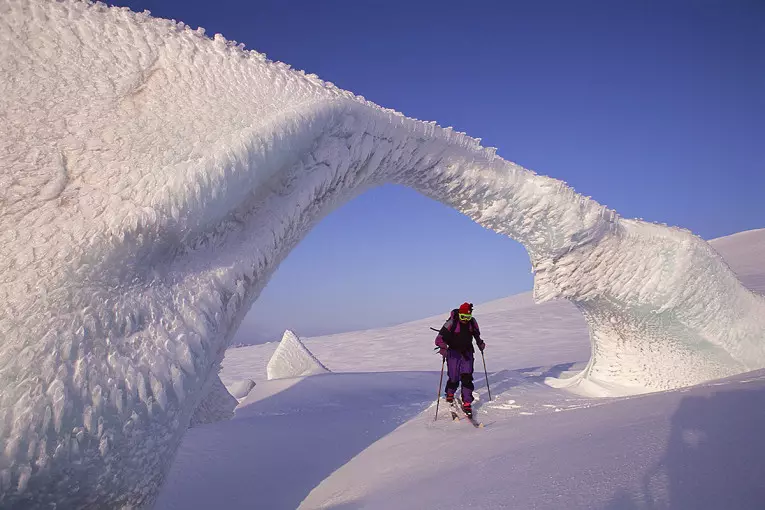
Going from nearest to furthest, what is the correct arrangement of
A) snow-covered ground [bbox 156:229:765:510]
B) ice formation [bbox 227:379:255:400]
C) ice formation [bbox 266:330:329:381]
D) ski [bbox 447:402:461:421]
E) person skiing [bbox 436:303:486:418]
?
snow-covered ground [bbox 156:229:765:510] < ski [bbox 447:402:461:421] < person skiing [bbox 436:303:486:418] < ice formation [bbox 266:330:329:381] < ice formation [bbox 227:379:255:400]

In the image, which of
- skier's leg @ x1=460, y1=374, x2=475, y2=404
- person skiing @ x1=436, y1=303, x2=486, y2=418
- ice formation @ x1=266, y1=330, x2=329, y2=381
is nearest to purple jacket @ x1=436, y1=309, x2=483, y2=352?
person skiing @ x1=436, y1=303, x2=486, y2=418

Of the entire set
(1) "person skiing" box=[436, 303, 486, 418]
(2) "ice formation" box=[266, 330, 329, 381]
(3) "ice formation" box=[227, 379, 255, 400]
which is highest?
(1) "person skiing" box=[436, 303, 486, 418]

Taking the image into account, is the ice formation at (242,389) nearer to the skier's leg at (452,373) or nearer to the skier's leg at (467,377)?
the skier's leg at (452,373)

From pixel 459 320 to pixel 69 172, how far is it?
2940mm

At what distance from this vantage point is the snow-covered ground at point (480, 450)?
5.46 ft

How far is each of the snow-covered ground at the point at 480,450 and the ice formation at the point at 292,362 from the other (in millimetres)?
1735

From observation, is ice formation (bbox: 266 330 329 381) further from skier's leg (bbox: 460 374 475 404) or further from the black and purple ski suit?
skier's leg (bbox: 460 374 475 404)

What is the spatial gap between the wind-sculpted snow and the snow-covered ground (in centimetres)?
91

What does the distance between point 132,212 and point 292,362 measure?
5.93 metres

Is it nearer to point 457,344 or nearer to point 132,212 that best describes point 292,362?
point 457,344

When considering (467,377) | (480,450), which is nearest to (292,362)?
(467,377)

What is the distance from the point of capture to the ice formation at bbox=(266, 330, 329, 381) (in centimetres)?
748

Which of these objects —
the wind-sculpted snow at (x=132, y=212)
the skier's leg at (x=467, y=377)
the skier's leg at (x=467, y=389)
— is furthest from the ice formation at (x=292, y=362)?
the wind-sculpted snow at (x=132, y=212)

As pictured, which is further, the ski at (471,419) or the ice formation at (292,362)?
the ice formation at (292,362)
